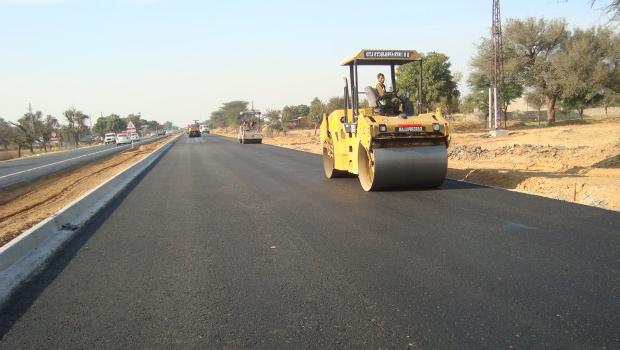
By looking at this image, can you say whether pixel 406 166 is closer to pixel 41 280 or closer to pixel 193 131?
pixel 41 280

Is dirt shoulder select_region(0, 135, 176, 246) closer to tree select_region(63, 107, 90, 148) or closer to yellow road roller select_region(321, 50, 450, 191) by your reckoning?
yellow road roller select_region(321, 50, 450, 191)

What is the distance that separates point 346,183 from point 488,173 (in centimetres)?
339

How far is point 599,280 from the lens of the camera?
172 inches

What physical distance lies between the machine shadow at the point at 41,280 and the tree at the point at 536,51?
41.6 m

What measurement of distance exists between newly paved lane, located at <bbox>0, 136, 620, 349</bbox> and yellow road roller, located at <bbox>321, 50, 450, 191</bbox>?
1.28m

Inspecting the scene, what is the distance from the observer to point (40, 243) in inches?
252

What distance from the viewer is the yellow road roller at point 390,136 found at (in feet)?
30.5

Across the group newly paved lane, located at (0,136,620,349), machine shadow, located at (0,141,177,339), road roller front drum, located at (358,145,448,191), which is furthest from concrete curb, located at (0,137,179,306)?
road roller front drum, located at (358,145,448,191)

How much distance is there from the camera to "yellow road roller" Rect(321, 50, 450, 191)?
928 cm

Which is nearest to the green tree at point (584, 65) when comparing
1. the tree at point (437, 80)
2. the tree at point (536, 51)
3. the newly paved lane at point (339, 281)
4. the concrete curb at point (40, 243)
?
the tree at point (536, 51)

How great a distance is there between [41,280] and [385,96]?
7.31 meters

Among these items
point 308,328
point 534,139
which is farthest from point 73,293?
point 534,139

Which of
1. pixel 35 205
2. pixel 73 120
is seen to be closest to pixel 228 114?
pixel 73 120

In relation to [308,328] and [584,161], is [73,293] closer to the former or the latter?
[308,328]
